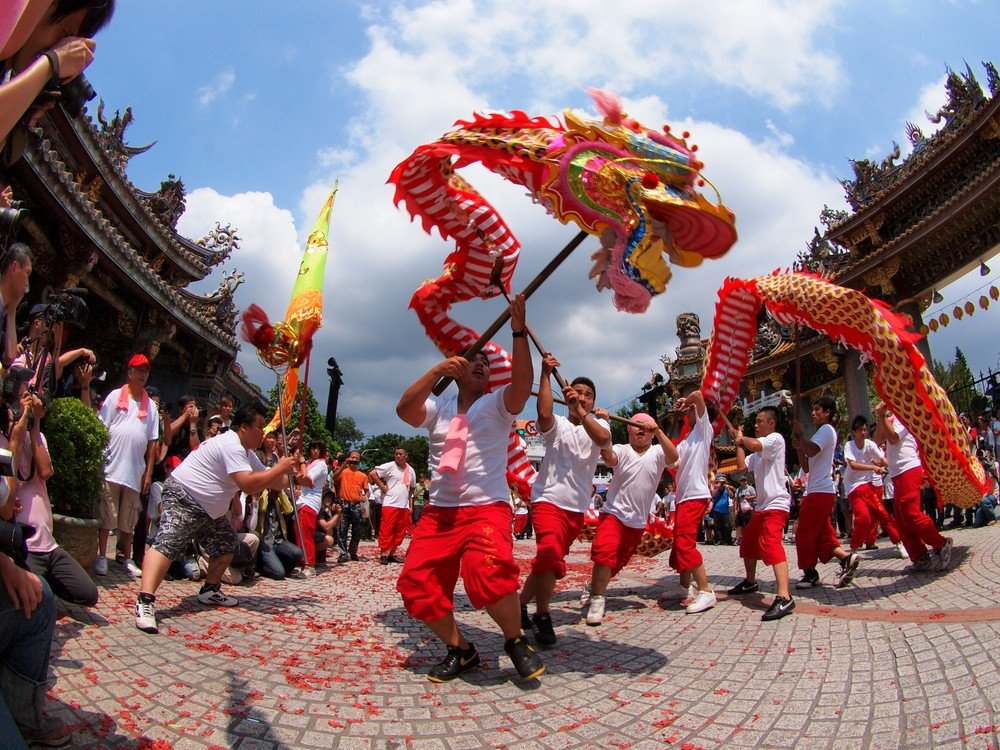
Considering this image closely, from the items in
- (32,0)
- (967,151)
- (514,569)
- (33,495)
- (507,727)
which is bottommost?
(507,727)

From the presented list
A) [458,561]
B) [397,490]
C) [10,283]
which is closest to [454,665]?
[458,561]

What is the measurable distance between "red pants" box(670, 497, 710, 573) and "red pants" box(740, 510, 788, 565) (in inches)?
17.7

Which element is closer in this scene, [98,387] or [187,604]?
[187,604]

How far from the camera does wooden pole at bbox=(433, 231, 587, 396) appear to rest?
11.8ft

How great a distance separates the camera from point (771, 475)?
5102 mm

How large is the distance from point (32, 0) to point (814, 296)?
5.64 meters

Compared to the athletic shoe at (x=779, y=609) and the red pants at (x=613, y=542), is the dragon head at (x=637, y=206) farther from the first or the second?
the athletic shoe at (x=779, y=609)

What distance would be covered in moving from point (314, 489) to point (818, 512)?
5727 millimetres

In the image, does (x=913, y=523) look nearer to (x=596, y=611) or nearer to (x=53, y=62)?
(x=596, y=611)

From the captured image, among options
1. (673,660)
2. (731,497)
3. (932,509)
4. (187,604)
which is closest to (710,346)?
A: (673,660)

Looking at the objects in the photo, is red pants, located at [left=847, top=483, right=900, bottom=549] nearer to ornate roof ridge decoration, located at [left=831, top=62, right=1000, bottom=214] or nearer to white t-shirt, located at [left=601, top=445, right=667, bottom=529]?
white t-shirt, located at [left=601, top=445, right=667, bottom=529]

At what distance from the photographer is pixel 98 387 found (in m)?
13.8

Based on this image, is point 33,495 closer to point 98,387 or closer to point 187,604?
point 187,604

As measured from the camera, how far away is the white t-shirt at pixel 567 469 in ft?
14.7
